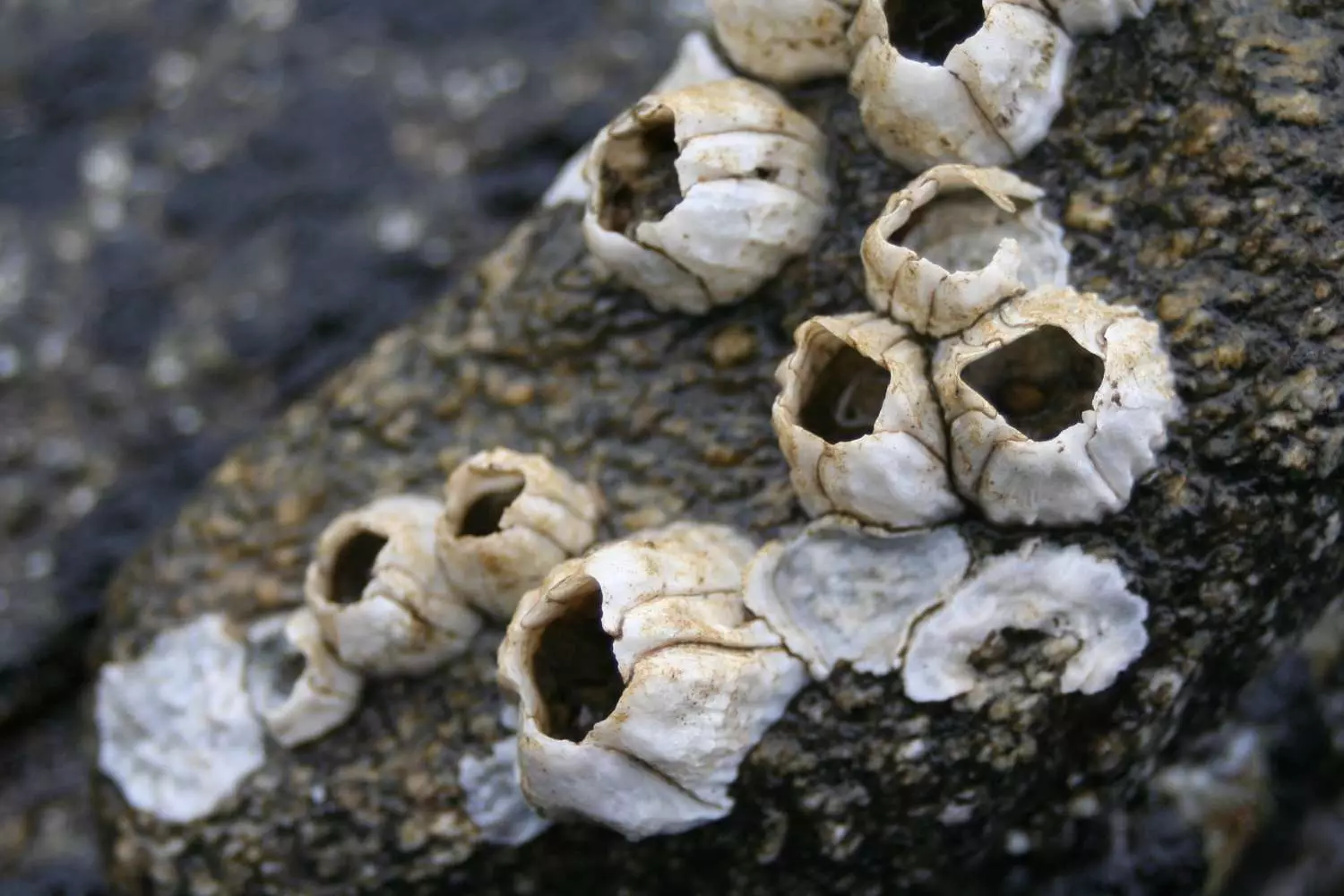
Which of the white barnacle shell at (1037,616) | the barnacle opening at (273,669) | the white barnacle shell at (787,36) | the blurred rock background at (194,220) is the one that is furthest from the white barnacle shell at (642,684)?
the blurred rock background at (194,220)

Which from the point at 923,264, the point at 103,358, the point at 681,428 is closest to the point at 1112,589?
the point at 923,264

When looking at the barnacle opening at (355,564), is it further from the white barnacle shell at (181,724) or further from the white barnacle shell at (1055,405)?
the white barnacle shell at (1055,405)

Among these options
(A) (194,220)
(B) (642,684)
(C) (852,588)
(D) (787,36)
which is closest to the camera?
(B) (642,684)

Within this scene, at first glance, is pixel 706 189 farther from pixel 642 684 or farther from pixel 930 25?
pixel 642 684

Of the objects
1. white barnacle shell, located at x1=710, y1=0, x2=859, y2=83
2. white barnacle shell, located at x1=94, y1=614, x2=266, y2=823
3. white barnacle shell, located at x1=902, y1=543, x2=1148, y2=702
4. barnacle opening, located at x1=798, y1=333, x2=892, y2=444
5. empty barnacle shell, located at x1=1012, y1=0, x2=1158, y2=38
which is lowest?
white barnacle shell, located at x1=94, y1=614, x2=266, y2=823

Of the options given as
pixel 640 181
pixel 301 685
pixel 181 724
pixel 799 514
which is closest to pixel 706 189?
pixel 640 181

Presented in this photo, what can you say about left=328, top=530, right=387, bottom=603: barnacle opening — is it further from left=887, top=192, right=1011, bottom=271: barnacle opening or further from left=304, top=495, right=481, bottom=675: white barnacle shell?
left=887, top=192, right=1011, bottom=271: barnacle opening

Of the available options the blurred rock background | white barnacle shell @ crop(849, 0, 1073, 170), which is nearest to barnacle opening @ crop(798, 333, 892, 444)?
white barnacle shell @ crop(849, 0, 1073, 170)
